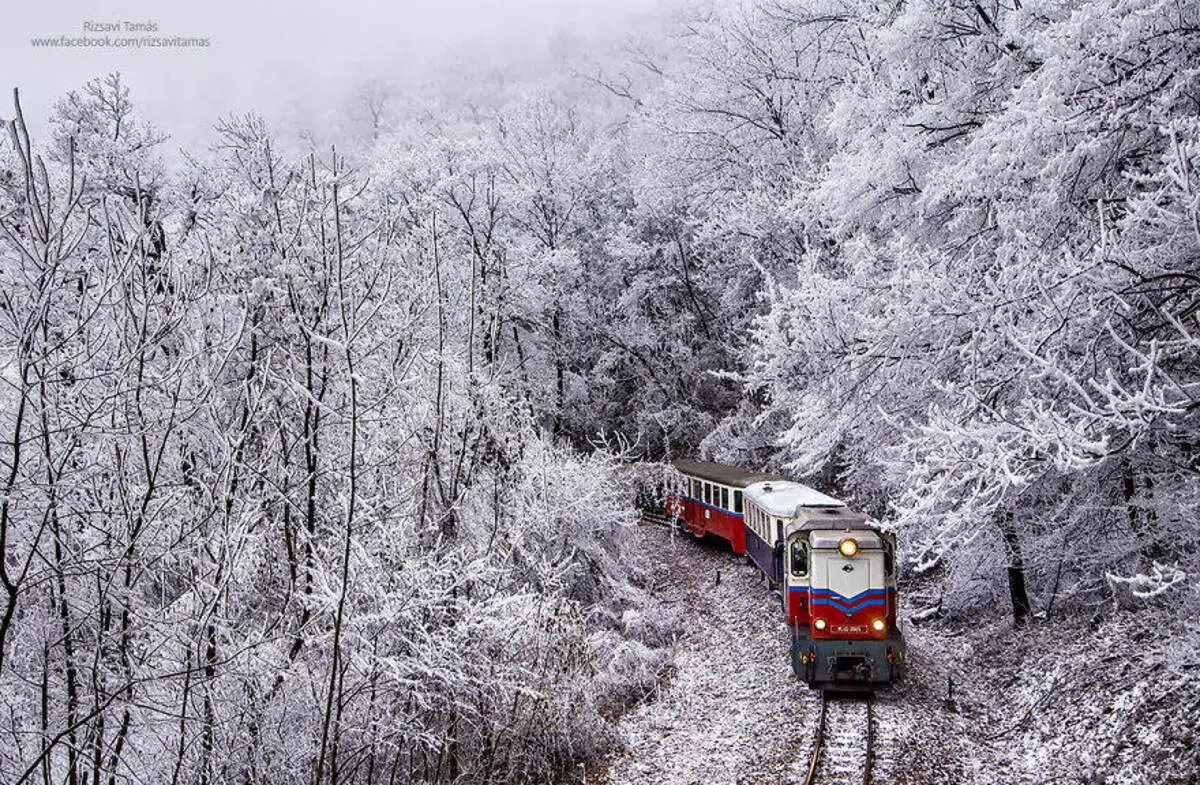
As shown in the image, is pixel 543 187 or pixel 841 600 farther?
pixel 543 187

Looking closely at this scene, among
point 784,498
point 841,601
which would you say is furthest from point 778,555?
point 841,601

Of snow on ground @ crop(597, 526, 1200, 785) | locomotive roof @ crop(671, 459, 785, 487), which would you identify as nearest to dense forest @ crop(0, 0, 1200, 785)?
snow on ground @ crop(597, 526, 1200, 785)

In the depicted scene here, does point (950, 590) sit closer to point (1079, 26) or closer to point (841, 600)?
point (841, 600)

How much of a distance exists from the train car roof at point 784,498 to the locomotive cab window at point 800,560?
4.02 feet

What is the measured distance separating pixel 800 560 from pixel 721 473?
9.12 metres

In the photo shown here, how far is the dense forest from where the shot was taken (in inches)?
187

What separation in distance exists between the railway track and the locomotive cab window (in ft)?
5.74

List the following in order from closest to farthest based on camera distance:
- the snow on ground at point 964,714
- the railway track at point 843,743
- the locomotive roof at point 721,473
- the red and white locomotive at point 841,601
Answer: the snow on ground at point 964,714
the railway track at point 843,743
the red and white locomotive at point 841,601
the locomotive roof at point 721,473

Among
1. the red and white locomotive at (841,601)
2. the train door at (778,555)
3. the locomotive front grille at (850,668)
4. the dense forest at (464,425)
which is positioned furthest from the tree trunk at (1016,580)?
the train door at (778,555)

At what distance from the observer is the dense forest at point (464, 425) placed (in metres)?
4.75

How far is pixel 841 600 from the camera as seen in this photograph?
11.6 metres

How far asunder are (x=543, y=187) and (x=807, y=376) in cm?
2148

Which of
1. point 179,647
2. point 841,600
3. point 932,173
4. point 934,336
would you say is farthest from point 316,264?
point 841,600

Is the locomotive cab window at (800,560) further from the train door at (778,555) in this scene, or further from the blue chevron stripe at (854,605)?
the train door at (778,555)
